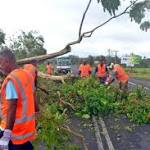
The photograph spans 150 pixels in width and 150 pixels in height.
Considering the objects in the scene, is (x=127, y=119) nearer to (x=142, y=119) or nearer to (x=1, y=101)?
(x=142, y=119)

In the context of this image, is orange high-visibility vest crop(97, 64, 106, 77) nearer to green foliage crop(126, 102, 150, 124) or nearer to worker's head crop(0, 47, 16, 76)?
green foliage crop(126, 102, 150, 124)

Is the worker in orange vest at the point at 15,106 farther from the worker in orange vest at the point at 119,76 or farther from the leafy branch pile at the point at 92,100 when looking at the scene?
the worker in orange vest at the point at 119,76

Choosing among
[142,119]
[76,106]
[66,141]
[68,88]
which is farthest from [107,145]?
[68,88]

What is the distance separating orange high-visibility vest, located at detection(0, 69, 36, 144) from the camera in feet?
22.5

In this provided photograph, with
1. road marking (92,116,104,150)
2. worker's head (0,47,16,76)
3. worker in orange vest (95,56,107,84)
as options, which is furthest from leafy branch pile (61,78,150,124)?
worker's head (0,47,16,76)

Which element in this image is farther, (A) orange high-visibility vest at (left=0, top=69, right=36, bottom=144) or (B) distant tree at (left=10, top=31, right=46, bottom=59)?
(B) distant tree at (left=10, top=31, right=46, bottom=59)

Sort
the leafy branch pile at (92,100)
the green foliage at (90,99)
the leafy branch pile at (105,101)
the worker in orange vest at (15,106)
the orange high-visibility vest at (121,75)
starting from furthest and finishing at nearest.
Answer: the orange high-visibility vest at (121,75) → the green foliage at (90,99) → the leafy branch pile at (105,101) → the leafy branch pile at (92,100) → the worker in orange vest at (15,106)

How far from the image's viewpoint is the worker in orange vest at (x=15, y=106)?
674 centimetres

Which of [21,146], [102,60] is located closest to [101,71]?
[102,60]

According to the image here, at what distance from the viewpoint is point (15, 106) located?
6758 millimetres

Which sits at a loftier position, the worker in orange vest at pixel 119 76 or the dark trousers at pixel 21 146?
the dark trousers at pixel 21 146

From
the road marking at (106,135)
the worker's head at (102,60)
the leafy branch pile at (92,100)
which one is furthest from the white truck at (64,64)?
the road marking at (106,135)

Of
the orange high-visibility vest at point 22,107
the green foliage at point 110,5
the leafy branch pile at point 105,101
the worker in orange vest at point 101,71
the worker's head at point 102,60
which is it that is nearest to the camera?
the orange high-visibility vest at point 22,107

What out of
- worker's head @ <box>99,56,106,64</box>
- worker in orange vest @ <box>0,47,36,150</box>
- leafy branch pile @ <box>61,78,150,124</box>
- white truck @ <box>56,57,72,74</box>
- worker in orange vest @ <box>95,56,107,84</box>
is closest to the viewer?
worker in orange vest @ <box>0,47,36,150</box>
